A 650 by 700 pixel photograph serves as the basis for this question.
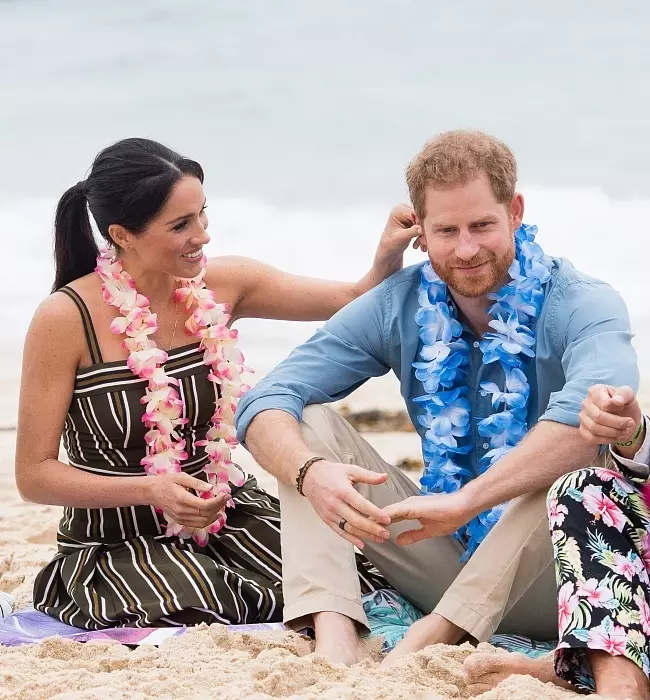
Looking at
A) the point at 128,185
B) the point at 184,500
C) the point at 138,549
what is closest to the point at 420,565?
the point at 184,500

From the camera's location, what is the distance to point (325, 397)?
3971mm

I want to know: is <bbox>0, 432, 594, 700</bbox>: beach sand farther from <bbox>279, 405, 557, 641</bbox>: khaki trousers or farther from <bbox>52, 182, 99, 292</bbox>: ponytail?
<bbox>52, 182, 99, 292</bbox>: ponytail

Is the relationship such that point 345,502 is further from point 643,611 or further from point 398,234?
point 398,234

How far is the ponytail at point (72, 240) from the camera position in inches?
170

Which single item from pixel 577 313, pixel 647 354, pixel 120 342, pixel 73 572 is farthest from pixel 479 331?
pixel 647 354

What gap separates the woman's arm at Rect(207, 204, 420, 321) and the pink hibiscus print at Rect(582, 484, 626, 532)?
1674 mm

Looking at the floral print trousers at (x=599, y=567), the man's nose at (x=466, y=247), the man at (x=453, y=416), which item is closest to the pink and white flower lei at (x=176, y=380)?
the man at (x=453, y=416)

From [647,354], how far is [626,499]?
42.4ft

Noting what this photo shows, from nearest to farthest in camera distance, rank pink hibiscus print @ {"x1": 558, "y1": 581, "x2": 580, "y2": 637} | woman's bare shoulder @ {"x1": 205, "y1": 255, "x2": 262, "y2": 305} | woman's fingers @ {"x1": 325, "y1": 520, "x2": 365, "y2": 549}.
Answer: pink hibiscus print @ {"x1": 558, "y1": 581, "x2": 580, "y2": 637}, woman's fingers @ {"x1": 325, "y1": 520, "x2": 365, "y2": 549}, woman's bare shoulder @ {"x1": 205, "y1": 255, "x2": 262, "y2": 305}

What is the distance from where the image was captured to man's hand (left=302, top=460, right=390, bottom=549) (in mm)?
3332

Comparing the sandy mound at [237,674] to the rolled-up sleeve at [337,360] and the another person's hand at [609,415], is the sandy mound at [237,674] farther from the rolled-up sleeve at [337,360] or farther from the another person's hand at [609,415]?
the rolled-up sleeve at [337,360]

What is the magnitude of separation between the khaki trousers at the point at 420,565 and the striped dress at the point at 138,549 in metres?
0.40

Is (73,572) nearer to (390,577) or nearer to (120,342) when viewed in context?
(120,342)

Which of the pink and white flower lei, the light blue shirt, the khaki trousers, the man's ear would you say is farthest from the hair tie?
the man's ear
